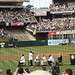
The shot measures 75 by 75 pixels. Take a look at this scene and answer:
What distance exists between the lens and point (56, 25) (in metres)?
54.6

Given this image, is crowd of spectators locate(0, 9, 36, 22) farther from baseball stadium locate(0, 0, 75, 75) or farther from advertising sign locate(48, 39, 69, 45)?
advertising sign locate(48, 39, 69, 45)

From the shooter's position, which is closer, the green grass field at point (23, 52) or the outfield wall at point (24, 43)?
the green grass field at point (23, 52)

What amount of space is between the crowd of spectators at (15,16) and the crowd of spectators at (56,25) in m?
2.96

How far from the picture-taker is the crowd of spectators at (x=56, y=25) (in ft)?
174

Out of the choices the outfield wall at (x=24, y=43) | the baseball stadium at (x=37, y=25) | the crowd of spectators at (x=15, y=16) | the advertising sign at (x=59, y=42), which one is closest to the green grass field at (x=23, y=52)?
the outfield wall at (x=24, y=43)

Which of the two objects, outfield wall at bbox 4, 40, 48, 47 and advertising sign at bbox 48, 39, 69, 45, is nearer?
outfield wall at bbox 4, 40, 48, 47

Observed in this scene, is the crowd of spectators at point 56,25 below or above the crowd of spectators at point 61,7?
below

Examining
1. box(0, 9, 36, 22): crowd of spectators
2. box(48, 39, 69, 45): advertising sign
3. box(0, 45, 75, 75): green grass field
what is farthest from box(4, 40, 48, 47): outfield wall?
box(0, 9, 36, 22): crowd of spectators

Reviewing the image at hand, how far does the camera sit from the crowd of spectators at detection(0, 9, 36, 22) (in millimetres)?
55750

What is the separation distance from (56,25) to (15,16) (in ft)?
33.4

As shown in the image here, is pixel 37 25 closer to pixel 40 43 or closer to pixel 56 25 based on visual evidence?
pixel 56 25

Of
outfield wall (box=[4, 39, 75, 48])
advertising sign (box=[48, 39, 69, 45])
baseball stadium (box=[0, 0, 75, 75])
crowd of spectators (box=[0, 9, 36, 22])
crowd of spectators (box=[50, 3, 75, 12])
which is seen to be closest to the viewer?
outfield wall (box=[4, 39, 75, 48])

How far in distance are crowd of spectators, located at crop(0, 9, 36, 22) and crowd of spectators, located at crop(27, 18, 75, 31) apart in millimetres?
2959

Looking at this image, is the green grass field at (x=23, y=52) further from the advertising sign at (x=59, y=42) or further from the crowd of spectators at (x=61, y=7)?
the crowd of spectators at (x=61, y=7)
